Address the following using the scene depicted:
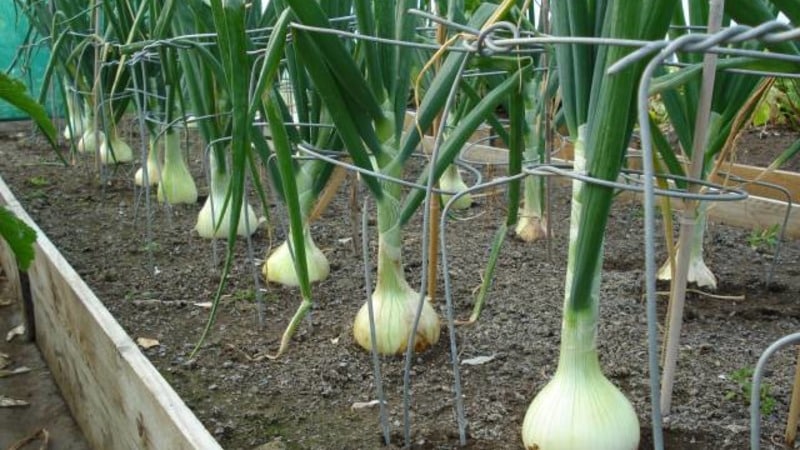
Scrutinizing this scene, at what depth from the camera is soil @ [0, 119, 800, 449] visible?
1257 millimetres

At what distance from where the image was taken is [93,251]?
7.78 feet

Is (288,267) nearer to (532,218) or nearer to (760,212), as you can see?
(532,218)

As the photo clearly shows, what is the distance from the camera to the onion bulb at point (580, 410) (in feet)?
3.28

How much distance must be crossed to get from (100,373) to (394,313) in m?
0.58

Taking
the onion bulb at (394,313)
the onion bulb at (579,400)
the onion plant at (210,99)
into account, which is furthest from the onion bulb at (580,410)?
the onion plant at (210,99)

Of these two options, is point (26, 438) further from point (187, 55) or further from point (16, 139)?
point (16, 139)

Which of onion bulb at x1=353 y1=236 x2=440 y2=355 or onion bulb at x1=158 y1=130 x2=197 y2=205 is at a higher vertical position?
onion bulb at x1=353 y1=236 x2=440 y2=355

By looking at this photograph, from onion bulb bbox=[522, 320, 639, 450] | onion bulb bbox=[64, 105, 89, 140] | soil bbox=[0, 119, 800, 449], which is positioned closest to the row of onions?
onion bulb bbox=[522, 320, 639, 450]

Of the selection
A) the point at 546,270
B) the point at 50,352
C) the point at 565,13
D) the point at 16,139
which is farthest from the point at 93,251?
the point at 16,139

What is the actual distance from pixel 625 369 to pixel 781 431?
266 mm

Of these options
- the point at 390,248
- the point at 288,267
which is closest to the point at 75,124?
the point at 288,267

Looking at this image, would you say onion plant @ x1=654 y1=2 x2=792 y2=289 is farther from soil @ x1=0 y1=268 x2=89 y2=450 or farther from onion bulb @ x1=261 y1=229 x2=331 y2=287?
soil @ x1=0 y1=268 x2=89 y2=450

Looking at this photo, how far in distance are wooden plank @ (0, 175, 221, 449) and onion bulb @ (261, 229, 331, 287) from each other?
0.42 metres

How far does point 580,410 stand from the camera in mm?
1013
